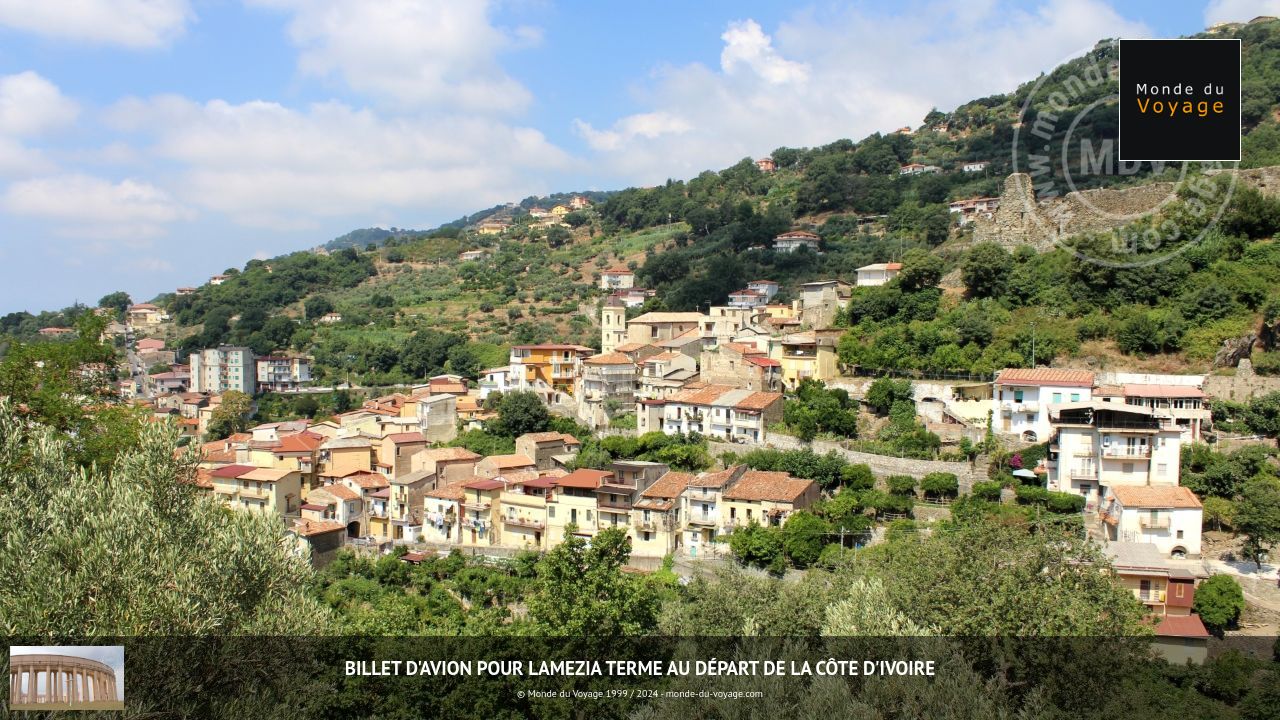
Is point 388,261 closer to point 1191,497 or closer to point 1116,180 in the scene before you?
point 1116,180

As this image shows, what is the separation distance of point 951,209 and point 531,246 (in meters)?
44.0

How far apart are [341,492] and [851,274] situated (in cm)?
3186

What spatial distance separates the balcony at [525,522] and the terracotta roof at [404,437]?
817 cm

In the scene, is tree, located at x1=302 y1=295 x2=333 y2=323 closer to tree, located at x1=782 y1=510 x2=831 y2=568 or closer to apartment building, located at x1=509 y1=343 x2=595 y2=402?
apartment building, located at x1=509 y1=343 x2=595 y2=402

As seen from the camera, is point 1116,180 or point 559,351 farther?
point 1116,180

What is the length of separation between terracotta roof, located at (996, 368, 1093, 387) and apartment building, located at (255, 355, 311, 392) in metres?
48.7

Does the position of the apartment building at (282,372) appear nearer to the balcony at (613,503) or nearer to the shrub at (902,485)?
the balcony at (613,503)

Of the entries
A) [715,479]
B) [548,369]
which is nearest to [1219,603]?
[715,479]

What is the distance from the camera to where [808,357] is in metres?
33.0

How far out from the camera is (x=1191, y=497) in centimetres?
2009

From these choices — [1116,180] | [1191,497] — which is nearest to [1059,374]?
[1191,497]

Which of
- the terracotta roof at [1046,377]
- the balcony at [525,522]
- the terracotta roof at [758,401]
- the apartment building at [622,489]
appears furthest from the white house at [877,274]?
the balcony at [525,522]

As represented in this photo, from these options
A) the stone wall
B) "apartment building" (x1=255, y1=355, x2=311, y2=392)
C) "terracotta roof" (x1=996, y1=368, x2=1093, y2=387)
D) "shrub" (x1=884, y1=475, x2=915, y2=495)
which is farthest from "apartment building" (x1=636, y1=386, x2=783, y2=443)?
"apartment building" (x1=255, y1=355, x2=311, y2=392)

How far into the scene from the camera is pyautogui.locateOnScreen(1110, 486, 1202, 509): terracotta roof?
19797 mm
